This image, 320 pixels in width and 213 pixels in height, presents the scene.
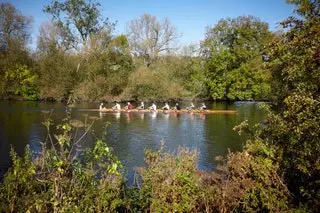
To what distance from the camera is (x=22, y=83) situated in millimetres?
55594

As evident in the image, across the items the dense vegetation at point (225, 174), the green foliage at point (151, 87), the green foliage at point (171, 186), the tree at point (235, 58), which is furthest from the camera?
the tree at point (235, 58)

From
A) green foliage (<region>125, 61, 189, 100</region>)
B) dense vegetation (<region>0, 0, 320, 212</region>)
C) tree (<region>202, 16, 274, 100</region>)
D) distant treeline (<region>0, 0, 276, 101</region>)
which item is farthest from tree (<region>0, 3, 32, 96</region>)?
dense vegetation (<region>0, 0, 320, 212</region>)

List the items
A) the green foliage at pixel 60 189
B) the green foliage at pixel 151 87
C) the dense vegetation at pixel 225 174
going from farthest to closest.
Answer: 1. the green foliage at pixel 151 87
2. the dense vegetation at pixel 225 174
3. the green foliage at pixel 60 189

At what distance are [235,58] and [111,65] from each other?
21235 millimetres

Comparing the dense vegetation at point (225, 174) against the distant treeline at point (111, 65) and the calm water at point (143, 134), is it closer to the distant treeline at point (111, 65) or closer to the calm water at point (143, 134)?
the calm water at point (143, 134)

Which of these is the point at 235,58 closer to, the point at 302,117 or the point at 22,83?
the point at 22,83

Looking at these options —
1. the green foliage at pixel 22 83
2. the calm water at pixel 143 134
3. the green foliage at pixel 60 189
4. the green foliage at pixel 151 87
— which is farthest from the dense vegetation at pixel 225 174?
the green foliage at pixel 22 83

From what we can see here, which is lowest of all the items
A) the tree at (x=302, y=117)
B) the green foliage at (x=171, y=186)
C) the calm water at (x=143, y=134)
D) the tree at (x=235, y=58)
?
the calm water at (x=143, y=134)

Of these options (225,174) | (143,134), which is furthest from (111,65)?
(225,174)

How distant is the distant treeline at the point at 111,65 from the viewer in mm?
54469

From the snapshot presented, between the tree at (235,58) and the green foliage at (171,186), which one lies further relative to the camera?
the tree at (235,58)

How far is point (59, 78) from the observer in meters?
54.7

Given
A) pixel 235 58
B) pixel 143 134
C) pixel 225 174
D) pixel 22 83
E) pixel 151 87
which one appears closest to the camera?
pixel 225 174

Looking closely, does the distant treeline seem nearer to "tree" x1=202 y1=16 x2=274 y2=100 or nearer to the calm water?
"tree" x1=202 y1=16 x2=274 y2=100
